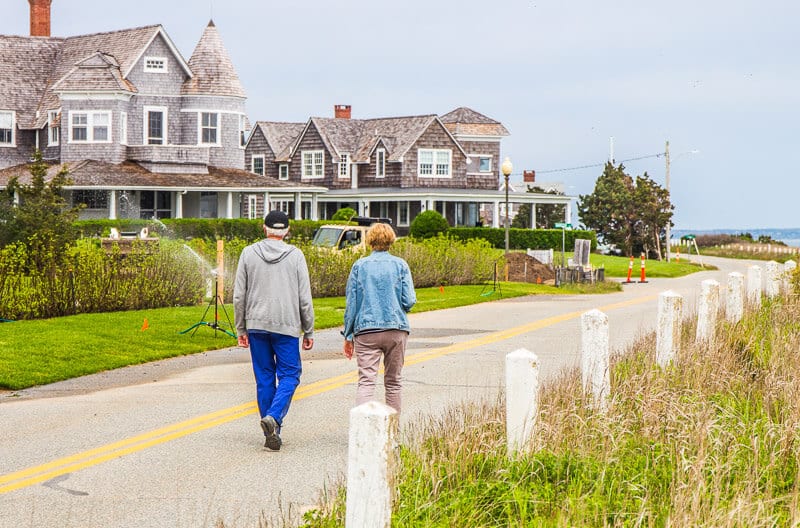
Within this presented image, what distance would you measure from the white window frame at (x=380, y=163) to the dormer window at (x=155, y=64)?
57.4 feet

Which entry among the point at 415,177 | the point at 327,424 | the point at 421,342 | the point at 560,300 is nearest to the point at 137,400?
the point at 327,424

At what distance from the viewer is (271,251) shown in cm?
1020

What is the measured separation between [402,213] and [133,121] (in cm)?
2000

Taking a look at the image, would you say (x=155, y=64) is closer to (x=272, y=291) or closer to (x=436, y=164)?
(x=436, y=164)

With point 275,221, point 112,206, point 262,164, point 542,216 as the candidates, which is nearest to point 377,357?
point 275,221

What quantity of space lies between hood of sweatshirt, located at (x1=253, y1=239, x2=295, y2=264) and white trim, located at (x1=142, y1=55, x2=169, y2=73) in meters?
45.0

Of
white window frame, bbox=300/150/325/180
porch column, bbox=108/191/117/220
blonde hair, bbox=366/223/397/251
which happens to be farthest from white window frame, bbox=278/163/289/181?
blonde hair, bbox=366/223/397/251

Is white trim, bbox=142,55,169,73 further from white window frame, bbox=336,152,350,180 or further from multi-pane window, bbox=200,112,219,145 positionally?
white window frame, bbox=336,152,350,180

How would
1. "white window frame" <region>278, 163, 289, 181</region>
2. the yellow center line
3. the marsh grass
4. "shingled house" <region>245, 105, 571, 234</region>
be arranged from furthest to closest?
"white window frame" <region>278, 163, 289, 181</region> → "shingled house" <region>245, 105, 571, 234</region> → the yellow center line → the marsh grass

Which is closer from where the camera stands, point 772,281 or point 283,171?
point 772,281

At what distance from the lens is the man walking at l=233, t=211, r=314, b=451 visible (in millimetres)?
10055

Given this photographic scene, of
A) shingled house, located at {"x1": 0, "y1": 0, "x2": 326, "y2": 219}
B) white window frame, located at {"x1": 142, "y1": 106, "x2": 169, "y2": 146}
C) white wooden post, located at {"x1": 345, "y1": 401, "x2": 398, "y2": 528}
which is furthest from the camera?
white window frame, located at {"x1": 142, "y1": 106, "x2": 169, "y2": 146}

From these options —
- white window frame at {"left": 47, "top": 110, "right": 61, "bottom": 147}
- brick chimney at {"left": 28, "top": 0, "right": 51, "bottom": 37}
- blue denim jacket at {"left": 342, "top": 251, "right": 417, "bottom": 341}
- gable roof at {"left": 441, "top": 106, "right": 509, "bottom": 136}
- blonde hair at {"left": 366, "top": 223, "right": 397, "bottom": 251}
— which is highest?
brick chimney at {"left": 28, "top": 0, "right": 51, "bottom": 37}

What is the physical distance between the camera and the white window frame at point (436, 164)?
6750 centimetres
